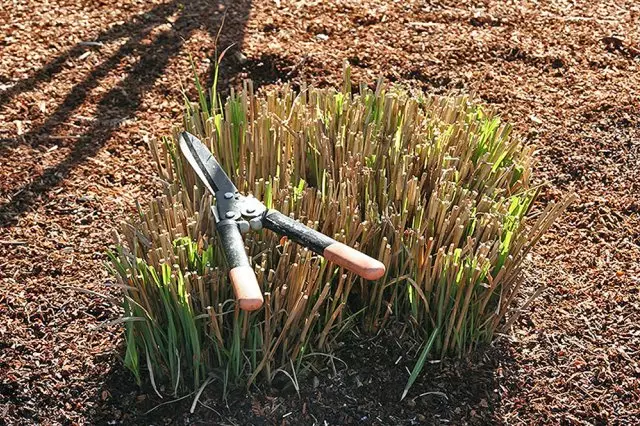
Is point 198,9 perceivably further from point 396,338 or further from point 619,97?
point 396,338

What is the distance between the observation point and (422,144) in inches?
111

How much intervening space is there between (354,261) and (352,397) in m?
0.47

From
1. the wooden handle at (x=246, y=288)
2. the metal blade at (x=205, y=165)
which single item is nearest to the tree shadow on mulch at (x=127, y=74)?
the metal blade at (x=205, y=165)

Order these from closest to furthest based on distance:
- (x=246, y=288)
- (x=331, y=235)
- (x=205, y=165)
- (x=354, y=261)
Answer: (x=246, y=288) < (x=354, y=261) < (x=331, y=235) < (x=205, y=165)

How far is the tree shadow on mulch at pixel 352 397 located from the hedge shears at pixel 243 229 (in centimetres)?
39

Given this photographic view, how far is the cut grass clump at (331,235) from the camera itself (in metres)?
2.34

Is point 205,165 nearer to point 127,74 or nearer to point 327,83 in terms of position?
point 327,83

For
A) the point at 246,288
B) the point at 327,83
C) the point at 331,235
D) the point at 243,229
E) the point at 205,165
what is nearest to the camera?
the point at 246,288

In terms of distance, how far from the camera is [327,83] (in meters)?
3.75

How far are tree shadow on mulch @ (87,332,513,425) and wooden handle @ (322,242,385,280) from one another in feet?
1.26

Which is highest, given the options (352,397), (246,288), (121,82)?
(246,288)

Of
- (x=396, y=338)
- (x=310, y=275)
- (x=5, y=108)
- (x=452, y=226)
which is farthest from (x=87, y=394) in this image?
(x=5, y=108)

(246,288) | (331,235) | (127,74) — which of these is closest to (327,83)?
(127,74)

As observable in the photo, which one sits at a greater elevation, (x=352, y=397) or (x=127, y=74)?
(x=127, y=74)
